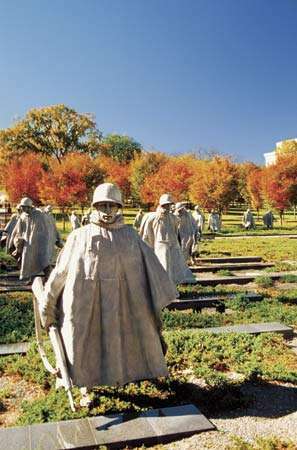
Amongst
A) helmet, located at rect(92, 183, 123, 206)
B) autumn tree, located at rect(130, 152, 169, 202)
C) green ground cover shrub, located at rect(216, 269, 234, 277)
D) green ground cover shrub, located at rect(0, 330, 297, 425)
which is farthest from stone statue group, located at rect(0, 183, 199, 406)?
autumn tree, located at rect(130, 152, 169, 202)

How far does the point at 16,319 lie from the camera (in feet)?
28.6

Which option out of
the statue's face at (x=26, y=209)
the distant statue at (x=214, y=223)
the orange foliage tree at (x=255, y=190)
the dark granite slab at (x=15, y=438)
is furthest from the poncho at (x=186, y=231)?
the orange foliage tree at (x=255, y=190)

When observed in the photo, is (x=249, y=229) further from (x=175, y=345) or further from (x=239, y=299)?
(x=175, y=345)

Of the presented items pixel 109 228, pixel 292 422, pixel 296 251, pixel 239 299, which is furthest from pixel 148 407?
pixel 296 251

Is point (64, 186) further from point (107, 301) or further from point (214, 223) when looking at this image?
point (107, 301)

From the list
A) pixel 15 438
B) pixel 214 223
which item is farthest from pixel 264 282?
pixel 214 223

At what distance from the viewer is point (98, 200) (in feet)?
16.1

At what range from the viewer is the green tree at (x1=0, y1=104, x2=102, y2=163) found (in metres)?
59.6

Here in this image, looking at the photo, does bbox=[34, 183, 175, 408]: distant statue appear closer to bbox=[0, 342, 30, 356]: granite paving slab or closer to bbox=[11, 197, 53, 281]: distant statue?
bbox=[0, 342, 30, 356]: granite paving slab

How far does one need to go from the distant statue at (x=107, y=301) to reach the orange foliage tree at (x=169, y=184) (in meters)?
40.5

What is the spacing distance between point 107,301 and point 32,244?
22.7 feet

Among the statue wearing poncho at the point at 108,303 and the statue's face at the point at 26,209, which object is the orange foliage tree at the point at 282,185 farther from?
the statue wearing poncho at the point at 108,303

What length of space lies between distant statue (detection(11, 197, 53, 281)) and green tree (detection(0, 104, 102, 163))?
48.9 metres

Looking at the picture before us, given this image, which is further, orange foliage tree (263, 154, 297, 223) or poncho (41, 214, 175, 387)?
orange foliage tree (263, 154, 297, 223)
